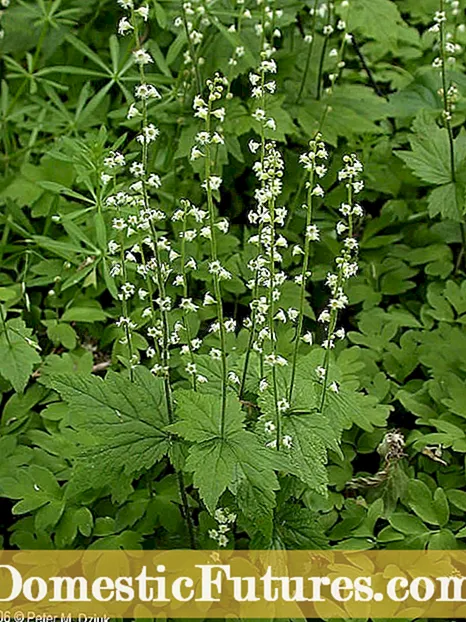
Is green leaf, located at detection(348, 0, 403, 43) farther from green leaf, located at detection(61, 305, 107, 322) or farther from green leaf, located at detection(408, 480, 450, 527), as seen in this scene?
green leaf, located at detection(408, 480, 450, 527)

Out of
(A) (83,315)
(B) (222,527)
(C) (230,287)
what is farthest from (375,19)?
(B) (222,527)

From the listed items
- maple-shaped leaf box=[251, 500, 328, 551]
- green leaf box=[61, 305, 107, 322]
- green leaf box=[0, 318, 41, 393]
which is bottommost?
maple-shaped leaf box=[251, 500, 328, 551]

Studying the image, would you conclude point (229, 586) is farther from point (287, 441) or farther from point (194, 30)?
point (194, 30)

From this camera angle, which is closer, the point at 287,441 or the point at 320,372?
the point at 287,441

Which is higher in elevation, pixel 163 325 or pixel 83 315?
pixel 83 315

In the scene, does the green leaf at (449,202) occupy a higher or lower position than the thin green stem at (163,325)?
higher

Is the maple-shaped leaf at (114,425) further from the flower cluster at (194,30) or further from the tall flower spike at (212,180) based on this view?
the flower cluster at (194,30)

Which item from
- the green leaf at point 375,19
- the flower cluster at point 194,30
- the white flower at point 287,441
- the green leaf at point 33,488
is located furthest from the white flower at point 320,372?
the green leaf at point 375,19

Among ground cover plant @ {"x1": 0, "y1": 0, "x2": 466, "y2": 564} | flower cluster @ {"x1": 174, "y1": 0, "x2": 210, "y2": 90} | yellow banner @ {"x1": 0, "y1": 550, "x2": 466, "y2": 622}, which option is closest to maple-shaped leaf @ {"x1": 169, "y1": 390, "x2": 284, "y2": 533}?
ground cover plant @ {"x1": 0, "y1": 0, "x2": 466, "y2": 564}
